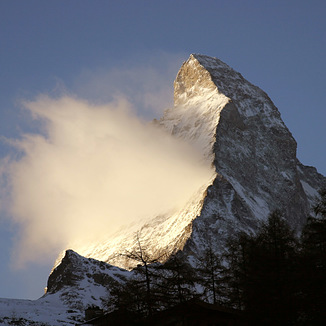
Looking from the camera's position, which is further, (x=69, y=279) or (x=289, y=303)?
(x=69, y=279)

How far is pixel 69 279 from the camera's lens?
448ft

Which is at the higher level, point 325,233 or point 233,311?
point 325,233

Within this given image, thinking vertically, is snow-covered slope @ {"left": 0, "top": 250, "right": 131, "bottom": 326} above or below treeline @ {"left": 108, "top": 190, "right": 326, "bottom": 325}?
above

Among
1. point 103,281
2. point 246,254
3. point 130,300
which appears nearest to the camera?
point 130,300

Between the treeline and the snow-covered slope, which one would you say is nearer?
the treeline

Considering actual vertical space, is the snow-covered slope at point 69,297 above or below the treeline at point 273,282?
above

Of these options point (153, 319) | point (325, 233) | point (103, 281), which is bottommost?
point (153, 319)

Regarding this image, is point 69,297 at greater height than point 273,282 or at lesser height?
greater

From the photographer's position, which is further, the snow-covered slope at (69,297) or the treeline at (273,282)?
the snow-covered slope at (69,297)

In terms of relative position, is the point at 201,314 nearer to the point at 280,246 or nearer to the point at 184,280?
the point at 184,280

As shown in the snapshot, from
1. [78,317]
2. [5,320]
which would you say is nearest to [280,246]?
[5,320]

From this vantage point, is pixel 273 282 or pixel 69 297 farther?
pixel 69 297

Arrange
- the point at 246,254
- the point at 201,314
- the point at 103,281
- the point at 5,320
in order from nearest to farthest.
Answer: the point at 201,314
the point at 246,254
the point at 5,320
the point at 103,281

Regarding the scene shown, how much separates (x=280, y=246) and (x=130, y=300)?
11.2 metres
